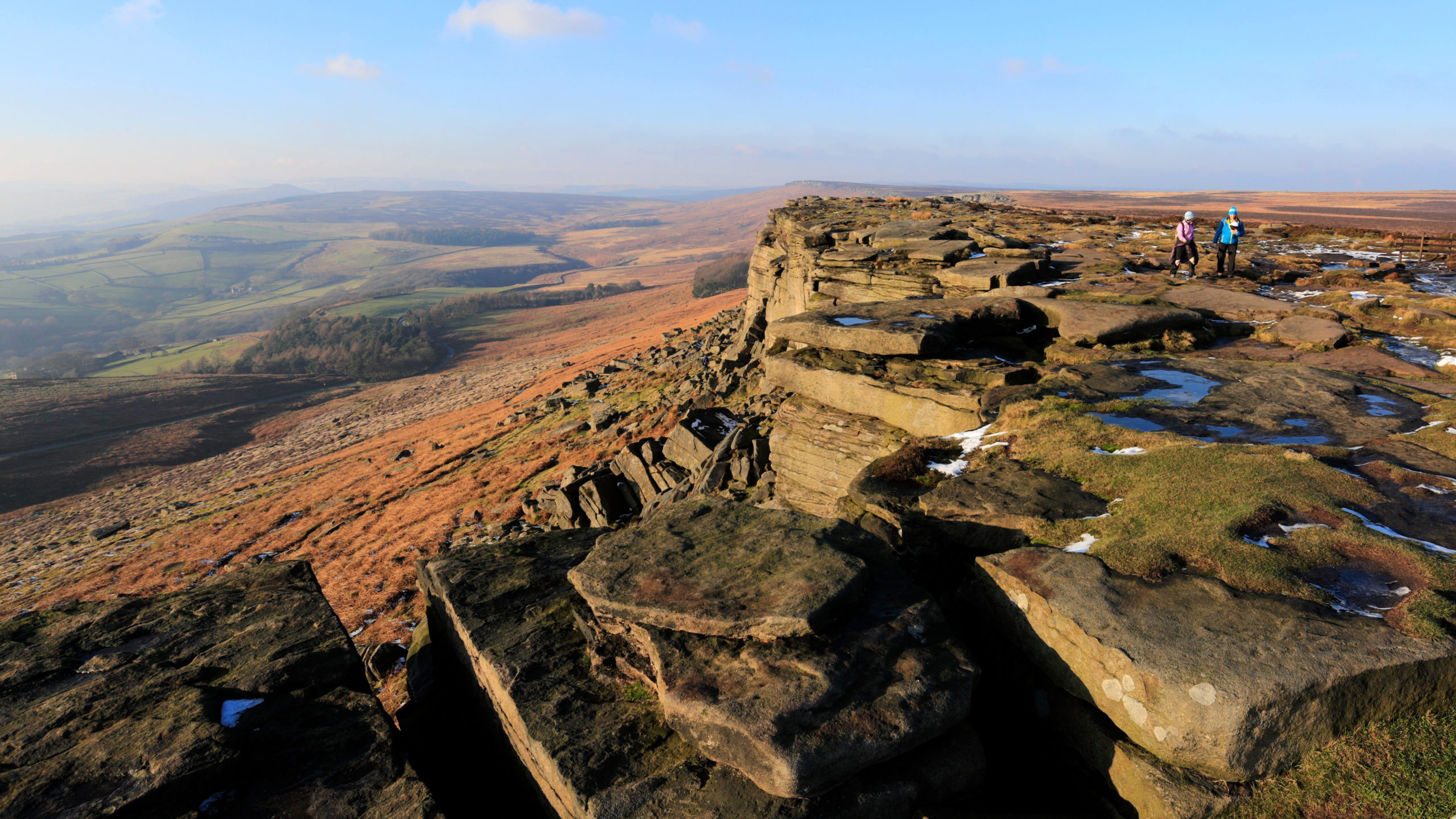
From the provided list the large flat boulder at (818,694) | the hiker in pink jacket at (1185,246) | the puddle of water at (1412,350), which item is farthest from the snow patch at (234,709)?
the hiker in pink jacket at (1185,246)

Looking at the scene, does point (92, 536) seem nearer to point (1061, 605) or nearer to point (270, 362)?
point (1061, 605)

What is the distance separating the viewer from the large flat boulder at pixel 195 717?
4855mm

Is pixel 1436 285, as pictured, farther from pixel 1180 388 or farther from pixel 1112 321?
pixel 1180 388

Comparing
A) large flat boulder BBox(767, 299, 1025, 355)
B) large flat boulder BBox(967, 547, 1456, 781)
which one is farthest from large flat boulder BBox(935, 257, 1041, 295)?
large flat boulder BBox(967, 547, 1456, 781)

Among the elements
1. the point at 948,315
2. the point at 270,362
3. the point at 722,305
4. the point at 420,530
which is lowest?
the point at 270,362

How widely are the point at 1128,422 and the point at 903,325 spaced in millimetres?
4689

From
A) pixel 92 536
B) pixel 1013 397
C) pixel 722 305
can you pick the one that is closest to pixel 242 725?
pixel 1013 397

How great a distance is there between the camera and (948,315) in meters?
13.3

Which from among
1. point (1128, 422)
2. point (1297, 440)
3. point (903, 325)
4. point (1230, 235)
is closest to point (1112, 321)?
point (903, 325)

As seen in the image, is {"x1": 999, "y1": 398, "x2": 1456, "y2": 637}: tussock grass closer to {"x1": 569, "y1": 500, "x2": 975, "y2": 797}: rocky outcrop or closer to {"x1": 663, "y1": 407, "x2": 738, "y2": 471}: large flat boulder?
{"x1": 569, "y1": 500, "x2": 975, "y2": 797}: rocky outcrop

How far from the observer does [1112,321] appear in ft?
43.5

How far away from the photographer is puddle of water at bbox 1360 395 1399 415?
30.4 ft

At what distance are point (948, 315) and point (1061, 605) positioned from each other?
29.1ft

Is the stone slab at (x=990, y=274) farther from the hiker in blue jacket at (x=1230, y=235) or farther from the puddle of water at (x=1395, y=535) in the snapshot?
the puddle of water at (x=1395, y=535)
